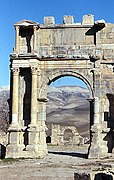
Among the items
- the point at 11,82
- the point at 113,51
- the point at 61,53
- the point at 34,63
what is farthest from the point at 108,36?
the point at 11,82

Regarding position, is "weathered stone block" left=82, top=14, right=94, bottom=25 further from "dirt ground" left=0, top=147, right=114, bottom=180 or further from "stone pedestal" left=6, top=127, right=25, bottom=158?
"dirt ground" left=0, top=147, right=114, bottom=180

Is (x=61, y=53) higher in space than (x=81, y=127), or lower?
higher

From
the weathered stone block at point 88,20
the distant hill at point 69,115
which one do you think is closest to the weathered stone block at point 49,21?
the weathered stone block at point 88,20

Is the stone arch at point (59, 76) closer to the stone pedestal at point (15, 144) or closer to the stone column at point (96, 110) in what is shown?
the stone column at point (96, 110)

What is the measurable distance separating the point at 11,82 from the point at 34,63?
1605 mm

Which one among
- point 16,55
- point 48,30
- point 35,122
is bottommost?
point 35,122

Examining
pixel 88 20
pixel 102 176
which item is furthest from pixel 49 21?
pixel 102 176

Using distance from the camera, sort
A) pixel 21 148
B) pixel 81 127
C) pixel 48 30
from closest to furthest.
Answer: pixel 21 148 → pixel 48 30 → pixel 81 127

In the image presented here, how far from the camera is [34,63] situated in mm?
19719

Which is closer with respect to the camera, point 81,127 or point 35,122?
point 35,122

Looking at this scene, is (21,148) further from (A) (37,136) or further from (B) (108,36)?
(B) (108,36)

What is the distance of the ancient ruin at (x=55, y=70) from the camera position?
64.2 feet

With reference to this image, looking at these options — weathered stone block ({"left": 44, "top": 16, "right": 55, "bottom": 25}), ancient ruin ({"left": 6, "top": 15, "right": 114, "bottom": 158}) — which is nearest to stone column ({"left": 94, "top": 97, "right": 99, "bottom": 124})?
ancient ruin ({"left": 6, "top": 15, "right": 114, "bottom": 158})

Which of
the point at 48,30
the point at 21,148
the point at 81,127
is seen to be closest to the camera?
the point at 21,148
